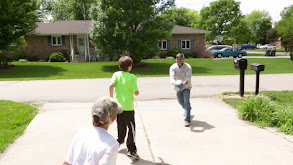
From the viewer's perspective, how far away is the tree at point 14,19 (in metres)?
18.8

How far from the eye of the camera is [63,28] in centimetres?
3147

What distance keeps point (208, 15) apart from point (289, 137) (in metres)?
54.9

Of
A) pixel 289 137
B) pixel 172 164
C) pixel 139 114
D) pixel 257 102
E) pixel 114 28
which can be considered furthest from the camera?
pixel 114 28

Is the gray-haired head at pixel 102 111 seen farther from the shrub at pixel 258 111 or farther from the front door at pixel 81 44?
the front door at pixel 81 44

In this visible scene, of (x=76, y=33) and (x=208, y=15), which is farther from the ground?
(x=208, y=15)

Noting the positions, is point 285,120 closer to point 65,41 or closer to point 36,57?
point 36,57

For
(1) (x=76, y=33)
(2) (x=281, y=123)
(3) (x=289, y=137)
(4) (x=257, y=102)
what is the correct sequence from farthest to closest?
(1) (x=76, y=33) → (4) (x=257, y=102) → (2) (x=281, y=123) → (3) (x=289, y=137)

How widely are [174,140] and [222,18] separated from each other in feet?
176

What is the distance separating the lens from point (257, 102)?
Result: 6.62m

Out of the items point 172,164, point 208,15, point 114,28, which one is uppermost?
point 208,15

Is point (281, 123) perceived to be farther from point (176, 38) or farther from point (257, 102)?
point (176, 38)

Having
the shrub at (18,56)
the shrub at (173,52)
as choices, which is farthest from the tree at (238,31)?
the shrub at (18,56)

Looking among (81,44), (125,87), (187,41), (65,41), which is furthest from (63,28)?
(125,87)

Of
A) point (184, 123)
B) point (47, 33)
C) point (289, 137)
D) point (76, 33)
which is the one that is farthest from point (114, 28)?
point (289, 137)
